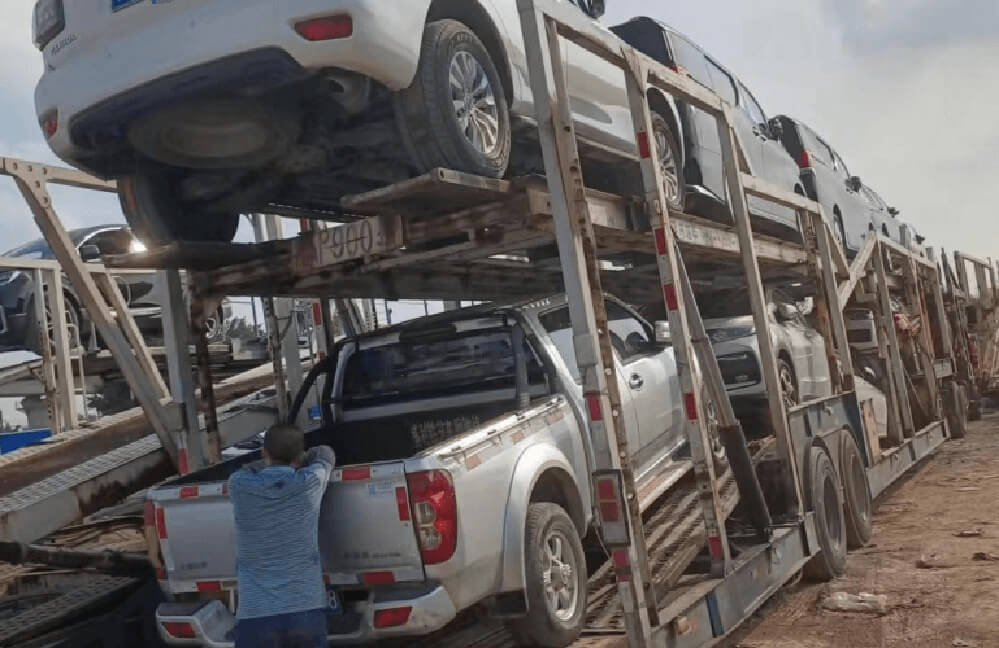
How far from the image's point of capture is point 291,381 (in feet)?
26.1

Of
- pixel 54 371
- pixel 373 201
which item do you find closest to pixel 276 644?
pixel 373 201

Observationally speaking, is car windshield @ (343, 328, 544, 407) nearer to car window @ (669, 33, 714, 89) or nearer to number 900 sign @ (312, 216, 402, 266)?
A: number 900 sign @ (312, 216, 402, 266)

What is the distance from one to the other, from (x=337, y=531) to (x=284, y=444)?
391 mm

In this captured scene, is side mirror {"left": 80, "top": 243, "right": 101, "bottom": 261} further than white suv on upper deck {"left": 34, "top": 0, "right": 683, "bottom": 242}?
Yes

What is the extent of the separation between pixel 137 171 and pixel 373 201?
1.58 m

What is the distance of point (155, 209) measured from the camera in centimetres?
485

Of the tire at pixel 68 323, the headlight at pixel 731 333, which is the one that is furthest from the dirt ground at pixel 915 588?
the tire at pixel 68 323

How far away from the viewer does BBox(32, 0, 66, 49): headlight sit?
14.1 ft

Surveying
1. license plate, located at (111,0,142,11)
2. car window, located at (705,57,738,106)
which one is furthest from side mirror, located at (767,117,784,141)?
license plate, located at (111,0,142,11)

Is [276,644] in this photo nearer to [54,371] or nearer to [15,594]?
[15,594]

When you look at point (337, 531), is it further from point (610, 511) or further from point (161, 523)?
point (610, 511)

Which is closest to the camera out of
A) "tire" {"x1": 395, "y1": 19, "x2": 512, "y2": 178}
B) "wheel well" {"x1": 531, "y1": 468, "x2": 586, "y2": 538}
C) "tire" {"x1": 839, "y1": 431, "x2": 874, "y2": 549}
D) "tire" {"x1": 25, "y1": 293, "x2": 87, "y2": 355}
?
"tire" {"x1": 395, "y1": 19, "x2": 512, "y2": 178}

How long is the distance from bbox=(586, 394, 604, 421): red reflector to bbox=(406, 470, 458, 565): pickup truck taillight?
0.67 meters

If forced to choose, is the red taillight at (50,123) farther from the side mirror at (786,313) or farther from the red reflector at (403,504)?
the side mirror at (786,313)
